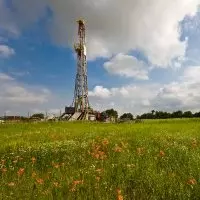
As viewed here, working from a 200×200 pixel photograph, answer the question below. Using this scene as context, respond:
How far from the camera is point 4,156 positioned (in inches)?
608

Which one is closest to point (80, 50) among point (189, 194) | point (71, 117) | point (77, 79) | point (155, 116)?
point (77, 79)

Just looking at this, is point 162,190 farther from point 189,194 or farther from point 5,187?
point 5,187

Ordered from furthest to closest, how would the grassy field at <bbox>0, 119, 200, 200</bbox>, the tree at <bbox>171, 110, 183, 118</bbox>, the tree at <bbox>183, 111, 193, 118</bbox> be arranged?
the tree at <bbox>171, 110, 183, 118</bbox> → the tree at <bbox>183, 111, 193, 118</bbox> → the grassy field at <bbox>0, 119, 200, 200</bbox>


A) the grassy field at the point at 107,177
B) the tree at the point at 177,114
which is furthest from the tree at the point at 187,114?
the grassy field at the point at 107,177

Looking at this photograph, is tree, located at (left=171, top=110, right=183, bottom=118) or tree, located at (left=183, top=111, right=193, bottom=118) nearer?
tree, located at (left=183, top=111, right=193, bottom=118)

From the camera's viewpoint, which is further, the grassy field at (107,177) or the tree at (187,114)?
the tree at (187,114)

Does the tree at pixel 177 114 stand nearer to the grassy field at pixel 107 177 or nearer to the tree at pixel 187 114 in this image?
the tree at pixel 187 114

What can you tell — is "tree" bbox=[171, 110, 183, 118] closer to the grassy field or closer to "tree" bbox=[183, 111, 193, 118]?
"tree" bbox=[183, 111, 193, 118]

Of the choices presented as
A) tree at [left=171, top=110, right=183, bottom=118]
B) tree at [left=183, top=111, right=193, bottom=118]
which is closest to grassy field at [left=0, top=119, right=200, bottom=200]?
tree at [left=183, top=111, right=193, bottom=118]

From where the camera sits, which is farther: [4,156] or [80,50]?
[80,50]

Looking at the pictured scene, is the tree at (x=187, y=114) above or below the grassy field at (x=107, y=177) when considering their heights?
above

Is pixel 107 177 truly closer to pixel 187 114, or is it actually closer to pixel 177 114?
pixel 187 114

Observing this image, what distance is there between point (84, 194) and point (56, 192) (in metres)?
0.70

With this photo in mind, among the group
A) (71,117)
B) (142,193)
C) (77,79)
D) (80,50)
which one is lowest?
(142,193)
